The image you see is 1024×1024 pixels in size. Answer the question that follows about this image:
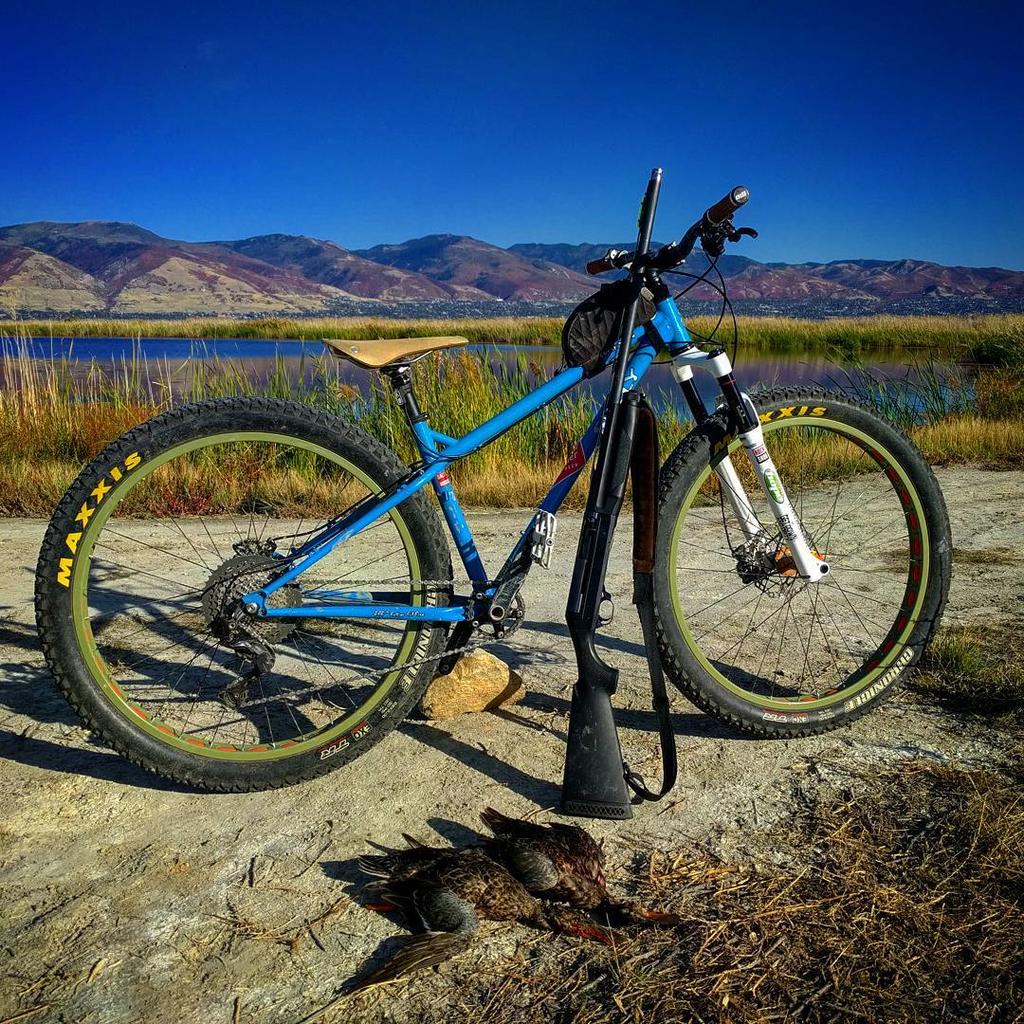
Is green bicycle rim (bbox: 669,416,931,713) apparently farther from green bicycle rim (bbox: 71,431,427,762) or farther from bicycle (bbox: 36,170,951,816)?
green bicycle rim (bbox: 71,431,427,762)

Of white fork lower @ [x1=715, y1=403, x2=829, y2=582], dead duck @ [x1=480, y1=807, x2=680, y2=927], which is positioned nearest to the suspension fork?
white fork lower @ [x1=715, y1=403, x2=829, y2=582]

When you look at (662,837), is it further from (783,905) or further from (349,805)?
(349,805)

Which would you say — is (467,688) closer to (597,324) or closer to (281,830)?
(281,830)

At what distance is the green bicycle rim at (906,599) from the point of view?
271 cm

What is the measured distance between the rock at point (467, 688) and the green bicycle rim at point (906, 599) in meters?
0.73

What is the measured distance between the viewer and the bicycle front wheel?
8.69 feet

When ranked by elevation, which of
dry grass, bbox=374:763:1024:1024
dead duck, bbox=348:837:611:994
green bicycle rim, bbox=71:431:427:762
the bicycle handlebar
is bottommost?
dry grass, bbox=374:763:1024:1024

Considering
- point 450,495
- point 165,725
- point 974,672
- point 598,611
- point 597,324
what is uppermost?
point 597,324

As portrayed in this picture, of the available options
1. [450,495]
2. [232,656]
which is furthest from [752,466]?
[232,656]

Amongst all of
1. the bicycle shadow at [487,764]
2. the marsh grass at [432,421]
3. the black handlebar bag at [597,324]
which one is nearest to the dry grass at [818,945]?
the bicycle shadow at [487,764]

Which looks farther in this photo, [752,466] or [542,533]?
[752,466]

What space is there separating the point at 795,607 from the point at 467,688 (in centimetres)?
195

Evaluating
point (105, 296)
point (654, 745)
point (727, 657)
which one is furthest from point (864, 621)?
point (105, 296)

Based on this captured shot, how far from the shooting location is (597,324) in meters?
2.53
